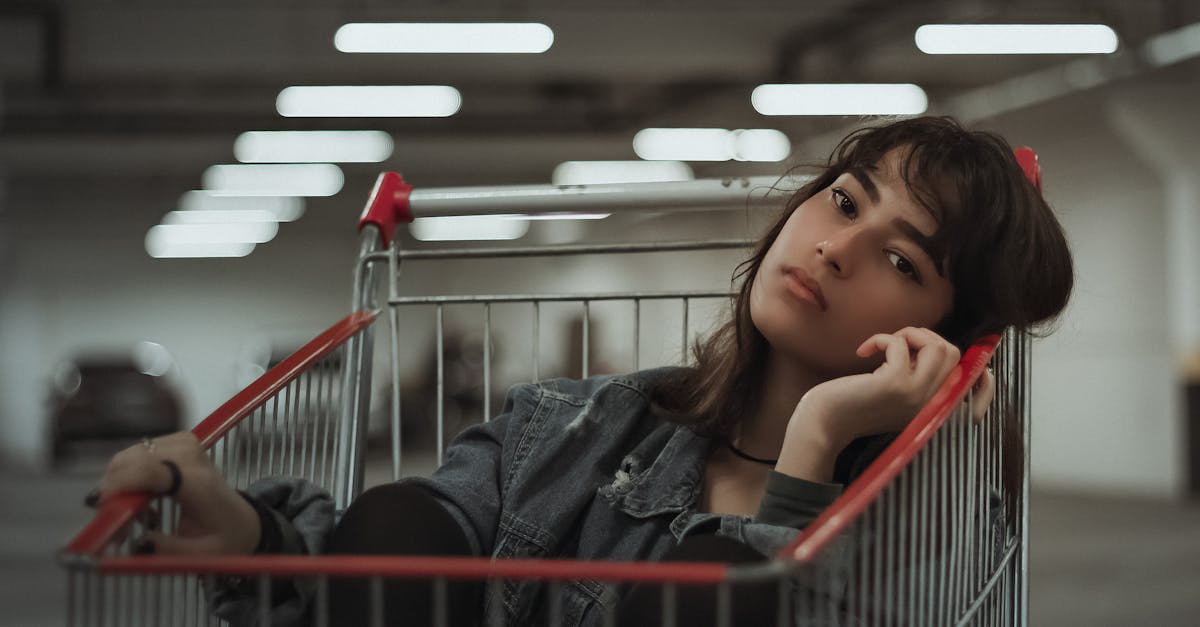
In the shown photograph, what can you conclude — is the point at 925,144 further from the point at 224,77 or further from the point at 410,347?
the point at 410,347

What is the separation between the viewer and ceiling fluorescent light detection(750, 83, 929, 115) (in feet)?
28.7

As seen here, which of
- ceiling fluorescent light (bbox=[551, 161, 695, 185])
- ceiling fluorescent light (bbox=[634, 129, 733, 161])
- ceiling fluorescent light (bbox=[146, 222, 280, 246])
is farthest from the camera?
ceiling fluorescent light (bbox=[146, 222, 280, 246])

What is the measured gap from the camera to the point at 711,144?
37.1 feet

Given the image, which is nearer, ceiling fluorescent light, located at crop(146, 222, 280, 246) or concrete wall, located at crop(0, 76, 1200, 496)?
concrete wall, located at crop(0, 76, 1200, 496)

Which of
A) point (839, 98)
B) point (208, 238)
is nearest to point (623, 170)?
point (839, 98)

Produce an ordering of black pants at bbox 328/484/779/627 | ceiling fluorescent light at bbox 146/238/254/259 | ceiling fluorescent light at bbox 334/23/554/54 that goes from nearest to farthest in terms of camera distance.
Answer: black pants at bbox 328/484/779/627 < ceiling fluorescent light at bbox 334/23/554/54 < ceiling fluorescent light at bbox 146/238/254/259

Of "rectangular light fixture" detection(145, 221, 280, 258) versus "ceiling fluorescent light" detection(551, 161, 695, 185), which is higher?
"ceiling fluorescent light" detection(551, 161, 695, 185)

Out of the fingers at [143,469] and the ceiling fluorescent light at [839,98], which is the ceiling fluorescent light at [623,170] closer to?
the ceiling fluorescent light at [839,98]

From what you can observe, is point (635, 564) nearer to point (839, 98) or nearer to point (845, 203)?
point (845, 203)

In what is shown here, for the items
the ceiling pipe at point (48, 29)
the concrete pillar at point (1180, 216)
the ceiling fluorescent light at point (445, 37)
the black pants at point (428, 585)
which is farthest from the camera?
the concrete pillar at point (1180, 216)

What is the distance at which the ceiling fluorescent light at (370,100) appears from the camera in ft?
28.7

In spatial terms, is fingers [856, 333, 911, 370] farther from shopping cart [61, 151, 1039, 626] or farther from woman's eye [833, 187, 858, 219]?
woman's eye [833, 187, 858, 219]

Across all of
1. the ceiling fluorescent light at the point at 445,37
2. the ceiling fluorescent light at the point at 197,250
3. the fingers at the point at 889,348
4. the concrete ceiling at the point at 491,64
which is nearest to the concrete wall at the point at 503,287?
the ceiling fluorescent light at the point at 197,250

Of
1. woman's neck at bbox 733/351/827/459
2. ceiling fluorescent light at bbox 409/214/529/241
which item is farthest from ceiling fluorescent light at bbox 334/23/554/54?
ceiling fluorescent light at bbox 409/214/529/241
